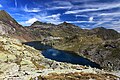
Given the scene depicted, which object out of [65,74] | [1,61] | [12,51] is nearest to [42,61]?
[12,51]

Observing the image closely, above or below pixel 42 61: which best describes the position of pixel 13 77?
below

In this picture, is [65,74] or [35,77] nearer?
[35,77]

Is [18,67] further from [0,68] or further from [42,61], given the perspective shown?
[42,61]

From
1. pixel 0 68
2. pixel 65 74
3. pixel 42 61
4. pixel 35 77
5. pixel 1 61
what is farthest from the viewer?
pixel 42 61

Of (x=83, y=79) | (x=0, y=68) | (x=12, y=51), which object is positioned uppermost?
(x=12, y=51)

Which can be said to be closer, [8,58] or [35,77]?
[35,77]

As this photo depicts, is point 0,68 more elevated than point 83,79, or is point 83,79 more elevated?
point 0,68

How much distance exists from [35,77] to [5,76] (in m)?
9.57

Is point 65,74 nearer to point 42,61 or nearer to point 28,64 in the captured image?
point 28,64

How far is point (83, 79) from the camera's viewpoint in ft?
235

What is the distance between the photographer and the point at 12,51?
110562 millimetres

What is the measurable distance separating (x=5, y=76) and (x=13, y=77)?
3.27m

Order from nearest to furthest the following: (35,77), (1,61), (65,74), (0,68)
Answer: (35,77)
(65,74)
(0,68)
(1,61)

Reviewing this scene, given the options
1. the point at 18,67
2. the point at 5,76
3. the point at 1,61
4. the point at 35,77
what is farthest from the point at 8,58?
the point at 35,77
